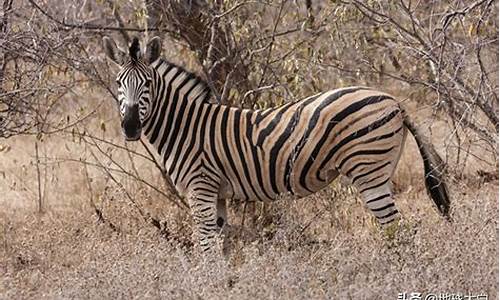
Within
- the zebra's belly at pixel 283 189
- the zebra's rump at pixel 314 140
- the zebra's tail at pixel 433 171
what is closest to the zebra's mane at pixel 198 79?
the zebra's rump at pixel 314 140

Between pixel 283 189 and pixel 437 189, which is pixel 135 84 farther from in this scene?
pixel 437 189

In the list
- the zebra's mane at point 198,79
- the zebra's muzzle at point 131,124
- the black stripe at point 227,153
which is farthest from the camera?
the zebra's mane at point 198,79

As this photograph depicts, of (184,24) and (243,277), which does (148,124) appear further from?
(243,277)

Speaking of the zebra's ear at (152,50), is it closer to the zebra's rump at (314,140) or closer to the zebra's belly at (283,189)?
the zebra's rump at (314,140)

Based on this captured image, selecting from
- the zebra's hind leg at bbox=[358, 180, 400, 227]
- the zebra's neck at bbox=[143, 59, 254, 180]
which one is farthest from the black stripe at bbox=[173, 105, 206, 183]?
the zebra's hind leg at bbox=[358, 180, 400, 227]

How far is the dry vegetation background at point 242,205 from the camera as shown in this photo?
5.56 metres

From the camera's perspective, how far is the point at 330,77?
30.3ft

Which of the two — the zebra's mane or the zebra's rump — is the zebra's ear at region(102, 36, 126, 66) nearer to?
the zebra's mane

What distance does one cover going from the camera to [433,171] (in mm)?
6676

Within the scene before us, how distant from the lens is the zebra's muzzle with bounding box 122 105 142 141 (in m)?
6.59

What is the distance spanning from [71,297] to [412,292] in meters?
1.87

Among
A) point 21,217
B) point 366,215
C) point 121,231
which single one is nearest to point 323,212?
point 366,215

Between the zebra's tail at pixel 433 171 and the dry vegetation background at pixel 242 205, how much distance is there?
111mm

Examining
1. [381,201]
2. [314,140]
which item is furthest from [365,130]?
[381,201]
